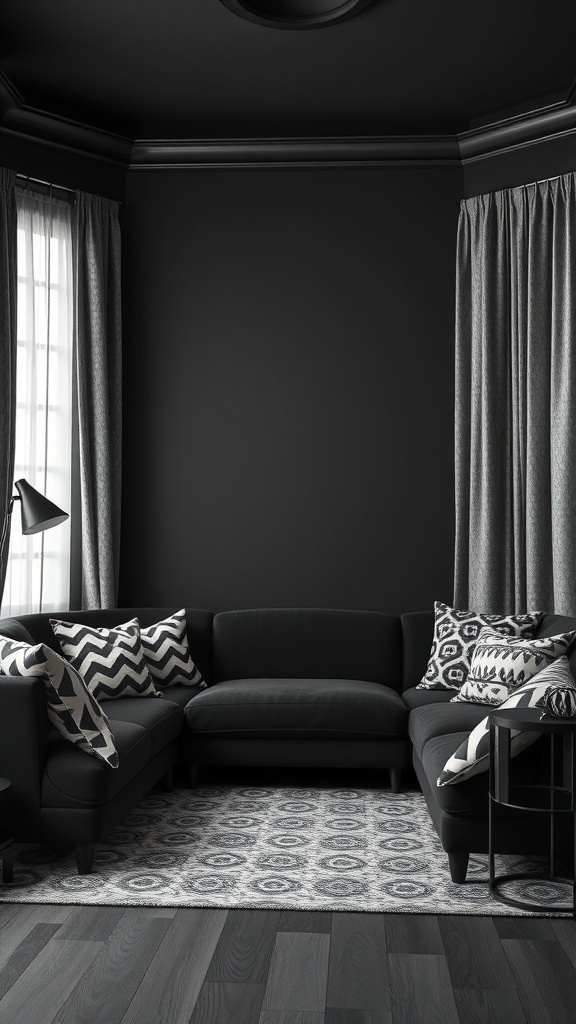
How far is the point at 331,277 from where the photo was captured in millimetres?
5340

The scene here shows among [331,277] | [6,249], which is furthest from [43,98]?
[331,277]

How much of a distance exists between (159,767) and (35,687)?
0.98m

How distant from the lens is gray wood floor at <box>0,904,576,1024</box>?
2240 mm

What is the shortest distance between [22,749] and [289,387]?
9.27 ft

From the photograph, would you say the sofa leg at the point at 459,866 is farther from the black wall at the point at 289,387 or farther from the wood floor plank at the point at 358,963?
the black wall at the point at 289,387

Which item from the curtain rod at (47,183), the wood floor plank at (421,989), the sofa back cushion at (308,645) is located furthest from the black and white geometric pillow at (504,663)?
the curtain rod at (47,183)

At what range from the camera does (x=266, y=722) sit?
4.25 meters

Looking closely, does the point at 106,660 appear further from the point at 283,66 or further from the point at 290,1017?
the point at 283,66

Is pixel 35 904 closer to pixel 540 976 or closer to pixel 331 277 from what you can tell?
pixel 540 976

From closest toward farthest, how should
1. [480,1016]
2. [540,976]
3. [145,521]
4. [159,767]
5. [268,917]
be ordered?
1. [480,1016]
2. [540,976]
3. [268,917]
4. [159,767]
5. [145,521]

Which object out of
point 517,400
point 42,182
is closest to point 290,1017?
point 517,400

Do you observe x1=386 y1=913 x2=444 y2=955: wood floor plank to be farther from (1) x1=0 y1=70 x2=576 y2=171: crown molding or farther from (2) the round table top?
(1) x1=0 y1=70 x2=576 y2=171: crown molding

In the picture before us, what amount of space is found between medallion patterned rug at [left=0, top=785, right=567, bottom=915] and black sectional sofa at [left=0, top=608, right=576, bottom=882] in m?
0.14

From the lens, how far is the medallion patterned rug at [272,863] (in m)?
2.94
